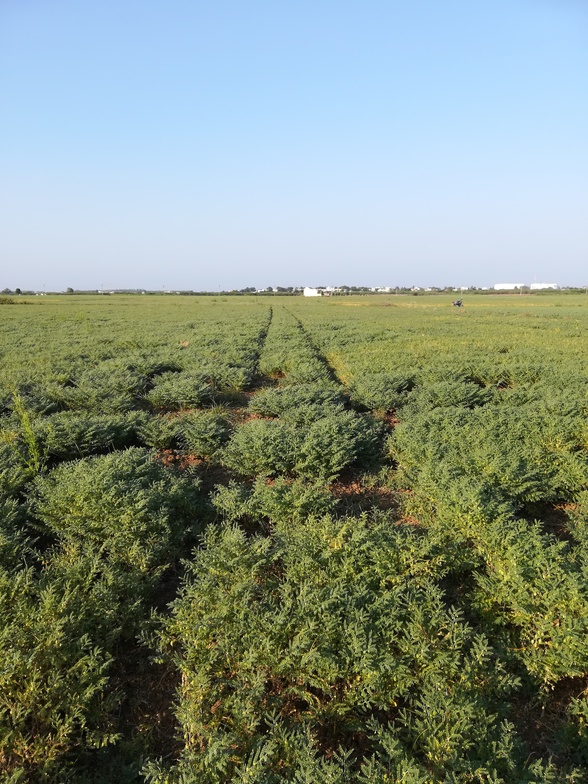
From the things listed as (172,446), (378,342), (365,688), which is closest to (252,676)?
(365,688)

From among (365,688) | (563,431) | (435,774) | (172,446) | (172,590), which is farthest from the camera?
(172,446)

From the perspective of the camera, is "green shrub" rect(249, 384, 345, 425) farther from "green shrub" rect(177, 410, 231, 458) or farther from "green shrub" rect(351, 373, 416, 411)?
"green shrub" rect(177, 410, 231, 458)

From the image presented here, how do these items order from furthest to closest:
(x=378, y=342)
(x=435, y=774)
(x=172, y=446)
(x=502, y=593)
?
(x=378, y=342)
(x=172, y=446)
(x=502, y=593)
(x=435, y=774)

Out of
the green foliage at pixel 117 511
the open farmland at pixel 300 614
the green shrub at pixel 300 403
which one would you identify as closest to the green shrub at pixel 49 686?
the open farmland at pixel 300 614

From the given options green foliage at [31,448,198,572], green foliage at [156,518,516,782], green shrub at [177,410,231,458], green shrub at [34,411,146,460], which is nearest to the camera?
green foliage at [156,518,516,782]

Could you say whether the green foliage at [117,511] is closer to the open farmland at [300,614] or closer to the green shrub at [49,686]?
the open farmland at [300,614]

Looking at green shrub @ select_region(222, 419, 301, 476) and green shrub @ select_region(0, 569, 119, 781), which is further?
green shrub @ select_region(222, 419, 301, 476)

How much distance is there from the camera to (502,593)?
3.17 m

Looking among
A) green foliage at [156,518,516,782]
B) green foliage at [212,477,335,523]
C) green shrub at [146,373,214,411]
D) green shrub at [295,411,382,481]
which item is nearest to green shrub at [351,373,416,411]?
green shrub at [295,411,382,481]

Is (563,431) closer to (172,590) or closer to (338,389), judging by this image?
(338,389)

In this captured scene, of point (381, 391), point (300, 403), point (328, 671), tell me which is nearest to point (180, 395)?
point (300, 403)

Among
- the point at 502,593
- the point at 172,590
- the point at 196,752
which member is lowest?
the point at 172,590

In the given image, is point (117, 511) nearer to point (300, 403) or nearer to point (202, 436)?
point (202, 436)

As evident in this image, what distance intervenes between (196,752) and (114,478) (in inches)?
115
